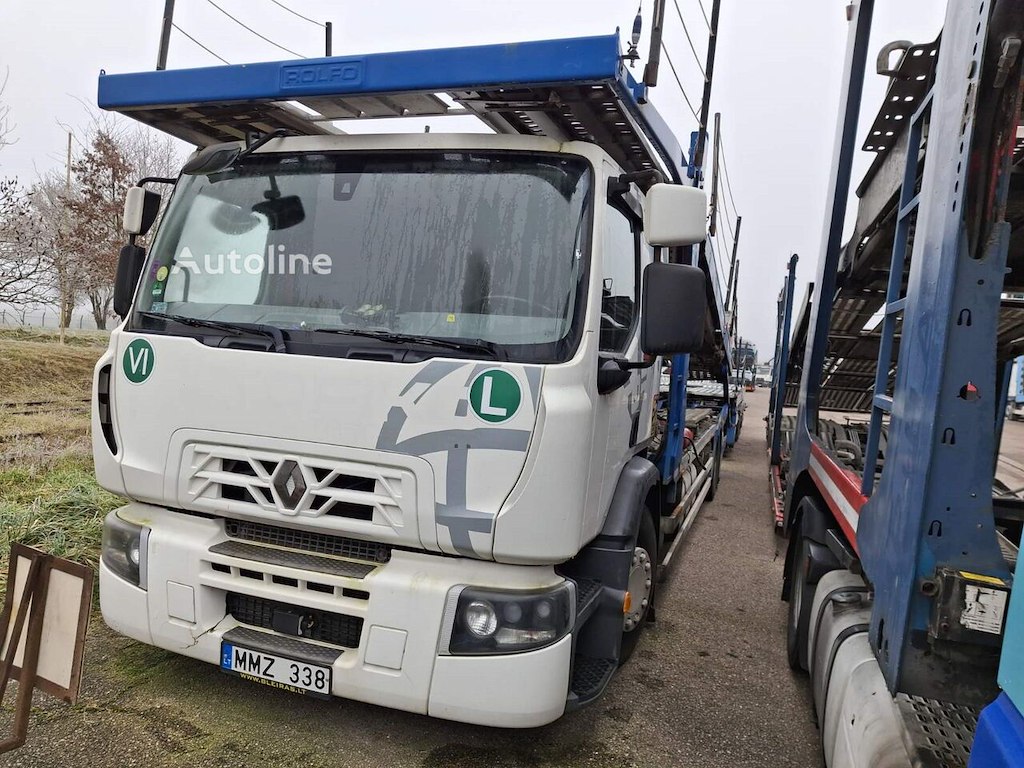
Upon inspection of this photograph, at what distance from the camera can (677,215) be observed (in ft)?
9.09

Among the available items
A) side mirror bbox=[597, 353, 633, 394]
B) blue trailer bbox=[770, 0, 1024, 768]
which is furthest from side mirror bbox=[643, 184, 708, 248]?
blue trailer bbox=[770, 0, 1024, 768]

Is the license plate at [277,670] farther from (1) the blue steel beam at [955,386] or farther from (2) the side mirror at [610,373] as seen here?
(1) the blue steel beam at [955,386]

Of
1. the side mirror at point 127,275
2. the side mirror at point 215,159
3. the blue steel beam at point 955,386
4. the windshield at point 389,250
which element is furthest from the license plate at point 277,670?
the side mirror at point 215,159

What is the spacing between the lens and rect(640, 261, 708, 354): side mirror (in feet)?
8.93

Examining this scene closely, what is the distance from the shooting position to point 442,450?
2.54 m

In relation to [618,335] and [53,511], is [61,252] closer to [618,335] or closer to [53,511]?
[53,511]

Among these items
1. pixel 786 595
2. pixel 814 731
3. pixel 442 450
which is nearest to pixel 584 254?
pixel 442 450

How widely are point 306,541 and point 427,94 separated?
1810mm

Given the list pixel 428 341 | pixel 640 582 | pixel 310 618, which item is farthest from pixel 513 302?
pixel 640 582

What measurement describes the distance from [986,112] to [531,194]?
1.50 m

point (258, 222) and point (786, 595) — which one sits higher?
point (258, 222)

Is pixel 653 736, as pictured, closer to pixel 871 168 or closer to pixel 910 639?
pixel 910 639

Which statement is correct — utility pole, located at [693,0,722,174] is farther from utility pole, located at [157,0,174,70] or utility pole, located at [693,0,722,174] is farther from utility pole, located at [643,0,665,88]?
utility pole, located at [157,0,174,70]

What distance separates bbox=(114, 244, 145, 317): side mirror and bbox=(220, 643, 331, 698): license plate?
162cm
